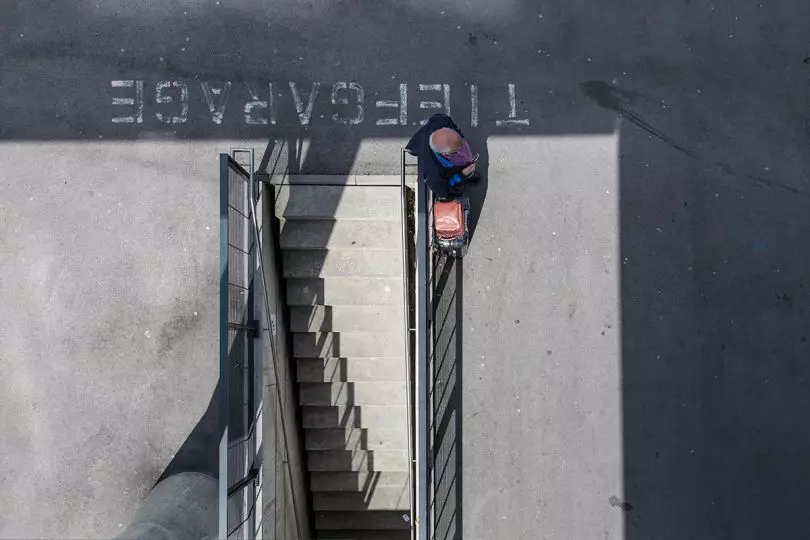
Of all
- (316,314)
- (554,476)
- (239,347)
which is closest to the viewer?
(239,347)

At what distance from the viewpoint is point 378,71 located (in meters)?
6.89

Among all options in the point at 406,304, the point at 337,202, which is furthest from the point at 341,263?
the point at 406,304

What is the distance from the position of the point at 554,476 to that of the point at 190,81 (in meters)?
6.06

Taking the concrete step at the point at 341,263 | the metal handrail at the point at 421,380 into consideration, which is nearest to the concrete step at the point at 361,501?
the metal handrail at the point at 421,380

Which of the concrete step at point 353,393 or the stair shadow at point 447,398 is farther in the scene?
the concrete step at point 353,393

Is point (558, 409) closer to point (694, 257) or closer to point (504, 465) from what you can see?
point (504, 465)

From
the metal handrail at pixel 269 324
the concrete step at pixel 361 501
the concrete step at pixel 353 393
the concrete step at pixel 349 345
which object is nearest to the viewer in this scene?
the metal handrail at pixel 269 324

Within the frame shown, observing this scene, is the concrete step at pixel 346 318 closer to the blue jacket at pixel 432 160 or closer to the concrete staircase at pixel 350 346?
the concrete staircase at pixel 350 346

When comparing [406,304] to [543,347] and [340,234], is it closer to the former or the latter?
[340,234]

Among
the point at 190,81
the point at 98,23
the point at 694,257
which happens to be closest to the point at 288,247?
the point at 190,81

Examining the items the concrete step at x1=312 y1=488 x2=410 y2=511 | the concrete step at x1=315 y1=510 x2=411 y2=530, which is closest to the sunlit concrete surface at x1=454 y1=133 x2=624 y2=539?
the concrete step at x1=312 y1=488 x2=410 y2=511

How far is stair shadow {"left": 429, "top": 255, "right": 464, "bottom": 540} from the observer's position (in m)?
6.56

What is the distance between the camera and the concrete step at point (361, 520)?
9.20m

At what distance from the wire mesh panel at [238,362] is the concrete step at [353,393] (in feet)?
7.23
